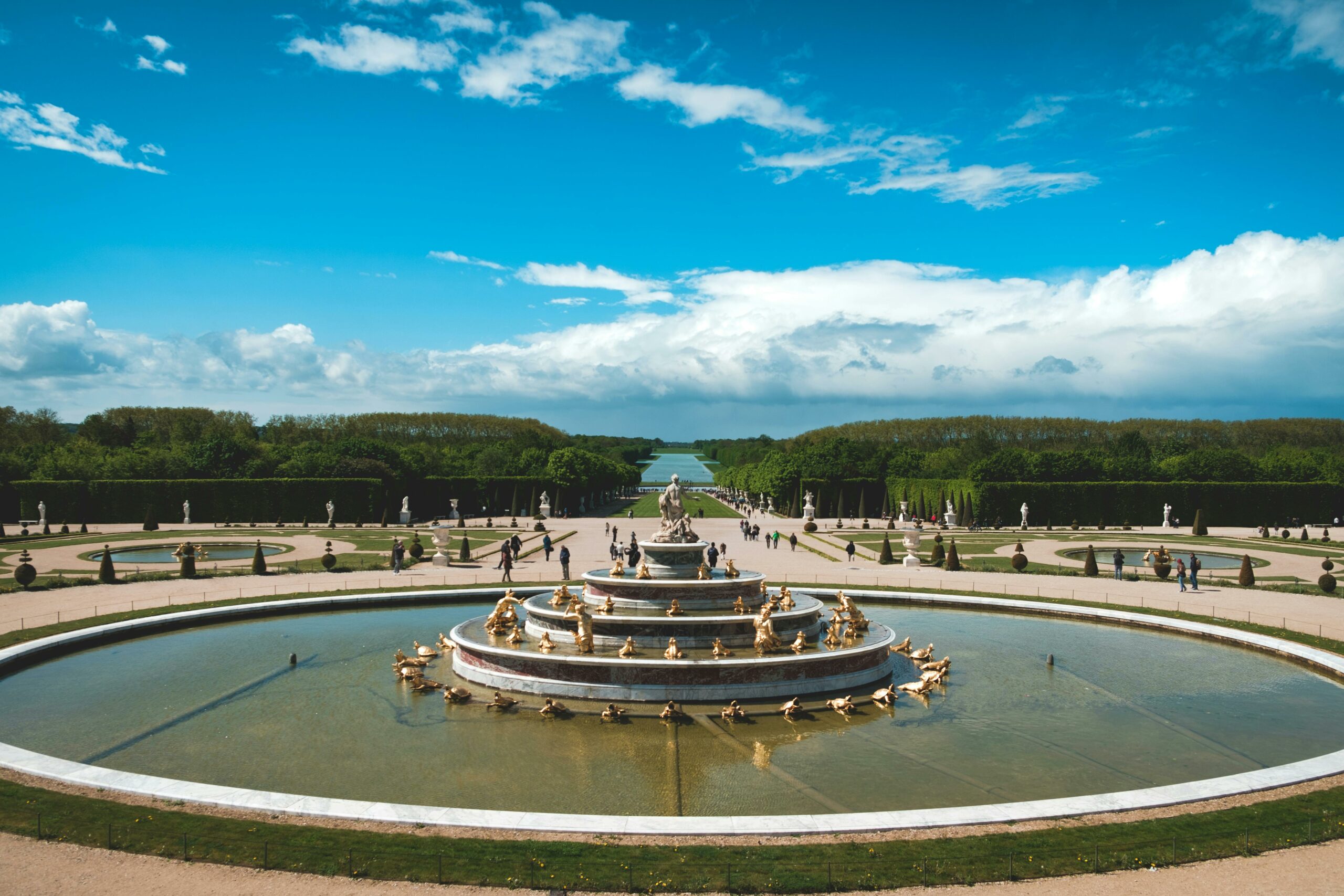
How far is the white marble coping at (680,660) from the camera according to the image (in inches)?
752

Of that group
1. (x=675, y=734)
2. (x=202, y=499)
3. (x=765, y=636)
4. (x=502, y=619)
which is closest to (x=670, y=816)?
(x=675, y=734)

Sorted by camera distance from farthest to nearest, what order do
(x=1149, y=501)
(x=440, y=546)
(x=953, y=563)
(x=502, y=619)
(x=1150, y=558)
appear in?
(x=1149, y=501)
(x=1150, y=558)
(x=440, y=546)
(x=953, y=563)
(x=502, y=619)

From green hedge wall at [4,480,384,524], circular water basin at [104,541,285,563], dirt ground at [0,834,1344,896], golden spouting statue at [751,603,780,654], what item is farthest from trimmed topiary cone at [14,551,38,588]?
green hedge wall at [4,480,384,524]

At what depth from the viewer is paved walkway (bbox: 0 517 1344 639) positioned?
2914 centimetres

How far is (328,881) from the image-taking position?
34.2ft

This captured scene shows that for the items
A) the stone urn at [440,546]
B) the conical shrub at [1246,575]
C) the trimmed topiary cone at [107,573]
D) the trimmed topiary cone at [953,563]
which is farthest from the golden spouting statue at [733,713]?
the trimmed topiary cone at [107,573]

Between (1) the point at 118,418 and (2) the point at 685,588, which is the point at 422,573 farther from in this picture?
(1) the point at 118,418

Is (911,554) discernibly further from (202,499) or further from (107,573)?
(202,499)

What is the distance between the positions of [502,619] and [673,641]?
5.55 meters

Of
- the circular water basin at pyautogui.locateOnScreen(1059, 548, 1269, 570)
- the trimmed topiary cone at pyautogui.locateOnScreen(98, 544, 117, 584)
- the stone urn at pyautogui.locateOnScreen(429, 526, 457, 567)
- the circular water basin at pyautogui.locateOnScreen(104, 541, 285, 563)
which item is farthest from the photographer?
the circular water basin at pyautogui.locateOnScreen(104, 541, 285, 563)

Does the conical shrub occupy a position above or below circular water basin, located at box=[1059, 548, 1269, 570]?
above

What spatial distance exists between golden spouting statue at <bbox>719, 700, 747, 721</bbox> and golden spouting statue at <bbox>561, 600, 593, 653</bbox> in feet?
12.6

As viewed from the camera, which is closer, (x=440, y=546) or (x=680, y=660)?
(x=680, y=660)

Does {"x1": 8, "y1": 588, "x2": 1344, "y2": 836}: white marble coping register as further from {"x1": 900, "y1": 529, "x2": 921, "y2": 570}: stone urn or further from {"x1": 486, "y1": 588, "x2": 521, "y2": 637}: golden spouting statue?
{"x1": 900, "y1": 529, "x2": 921, "y2": 570}: stone urn
